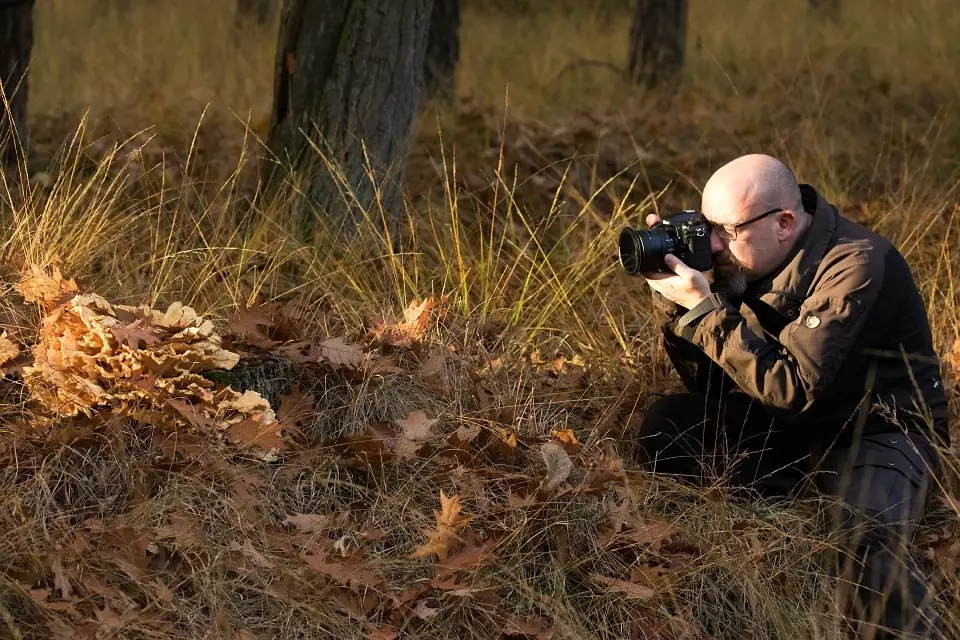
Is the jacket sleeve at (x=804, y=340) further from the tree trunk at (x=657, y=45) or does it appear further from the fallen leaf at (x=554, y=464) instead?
the tree trunk at (x=657, y=45)

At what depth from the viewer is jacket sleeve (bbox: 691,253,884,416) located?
339cm

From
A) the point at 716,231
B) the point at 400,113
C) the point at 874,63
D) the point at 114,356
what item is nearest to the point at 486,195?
the point at 400,113

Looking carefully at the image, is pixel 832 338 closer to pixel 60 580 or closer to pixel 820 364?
pixel 820 364

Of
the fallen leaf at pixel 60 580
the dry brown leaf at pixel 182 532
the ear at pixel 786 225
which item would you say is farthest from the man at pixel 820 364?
the fallen leaf at pixel 60 580

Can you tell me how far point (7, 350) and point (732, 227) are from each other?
227 centimetres

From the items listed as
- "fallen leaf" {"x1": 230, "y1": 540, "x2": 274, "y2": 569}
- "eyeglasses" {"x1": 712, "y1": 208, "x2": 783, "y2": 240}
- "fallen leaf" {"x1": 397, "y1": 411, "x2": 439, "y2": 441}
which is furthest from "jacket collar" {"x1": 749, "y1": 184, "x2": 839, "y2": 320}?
"fallen leaf" {"x1": 230, "y1": 540, "x2": 274, "y2": 569}

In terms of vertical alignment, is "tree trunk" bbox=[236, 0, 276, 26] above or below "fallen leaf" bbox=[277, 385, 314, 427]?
below

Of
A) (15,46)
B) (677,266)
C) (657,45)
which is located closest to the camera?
(677,266)

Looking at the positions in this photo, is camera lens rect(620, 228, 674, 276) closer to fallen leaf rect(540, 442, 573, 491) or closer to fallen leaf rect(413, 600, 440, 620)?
fallen leaf rect(540, 442, 573, 491)

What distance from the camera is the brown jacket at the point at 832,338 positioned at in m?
3.41

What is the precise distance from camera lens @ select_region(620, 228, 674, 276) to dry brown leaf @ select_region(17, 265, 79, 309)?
5.72 ft

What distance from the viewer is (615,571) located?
3303mm

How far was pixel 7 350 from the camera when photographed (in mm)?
3582

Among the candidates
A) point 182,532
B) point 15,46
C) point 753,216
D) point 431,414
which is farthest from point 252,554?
point 15,46
